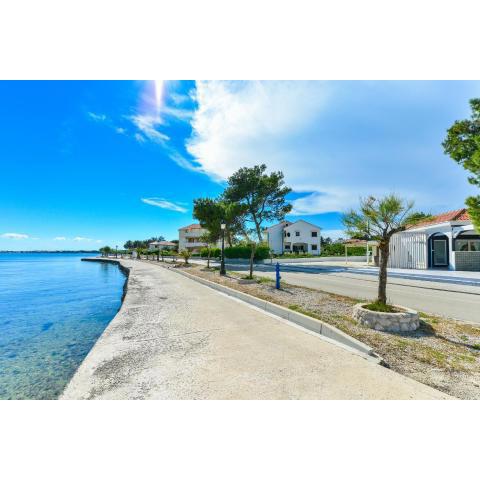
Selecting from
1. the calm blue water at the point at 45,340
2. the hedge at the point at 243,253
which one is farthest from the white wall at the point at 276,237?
the calm blue water at the point at 45,340

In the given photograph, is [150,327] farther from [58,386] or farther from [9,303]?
[9,303]

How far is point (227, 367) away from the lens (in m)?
3.76

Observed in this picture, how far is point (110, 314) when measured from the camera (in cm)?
1023

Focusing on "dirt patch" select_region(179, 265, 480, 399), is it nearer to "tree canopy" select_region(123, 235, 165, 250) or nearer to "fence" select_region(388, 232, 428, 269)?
"fence" select_region(388, 232, 428, 269)

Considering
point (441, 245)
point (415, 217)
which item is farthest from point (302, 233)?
point (415, 217)

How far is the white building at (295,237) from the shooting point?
49.2 m

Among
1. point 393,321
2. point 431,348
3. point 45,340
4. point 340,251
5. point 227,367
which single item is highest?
point 340,251

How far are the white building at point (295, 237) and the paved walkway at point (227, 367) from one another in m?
43.8

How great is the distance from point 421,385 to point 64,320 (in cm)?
1094

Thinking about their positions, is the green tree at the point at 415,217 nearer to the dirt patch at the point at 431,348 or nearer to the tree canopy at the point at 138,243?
the dirt patch at the point at 431,348

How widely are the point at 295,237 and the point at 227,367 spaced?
4681 cm

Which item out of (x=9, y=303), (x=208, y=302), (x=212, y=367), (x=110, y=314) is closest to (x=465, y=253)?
(x=208, y=302)

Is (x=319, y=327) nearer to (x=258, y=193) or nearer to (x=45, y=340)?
(x=45, y=340)

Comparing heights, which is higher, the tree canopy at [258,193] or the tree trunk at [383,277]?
the tree canopy at [258,193]
